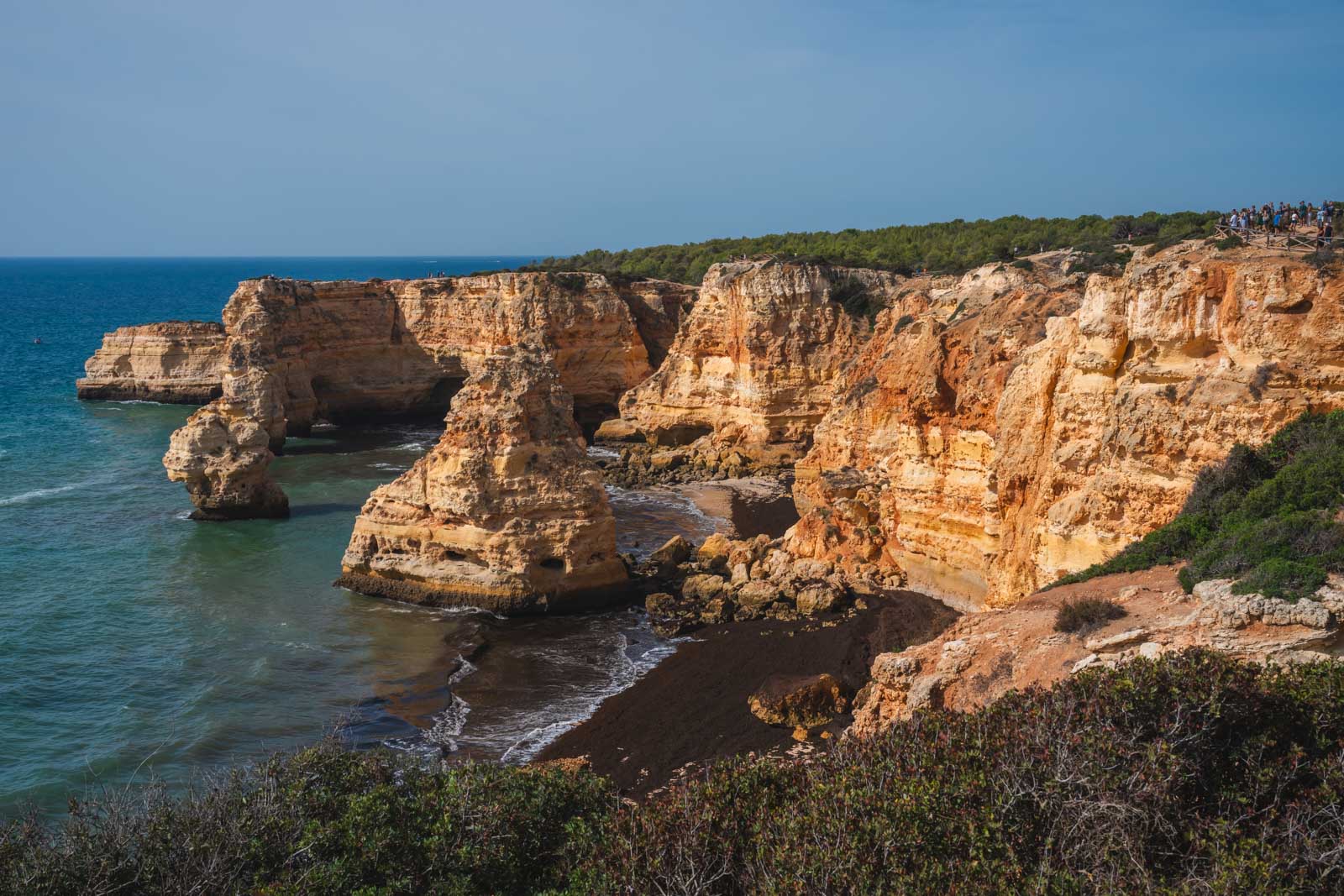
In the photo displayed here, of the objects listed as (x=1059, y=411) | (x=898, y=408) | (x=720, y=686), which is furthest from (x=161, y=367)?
(x=1059, y=411)

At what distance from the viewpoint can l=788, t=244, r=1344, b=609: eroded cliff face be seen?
15.9m

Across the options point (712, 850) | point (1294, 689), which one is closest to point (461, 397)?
point (712, 850)

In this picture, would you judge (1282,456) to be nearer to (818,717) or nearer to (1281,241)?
(1281,241)

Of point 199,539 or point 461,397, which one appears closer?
point 461,397

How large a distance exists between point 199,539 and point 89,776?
16.5 m

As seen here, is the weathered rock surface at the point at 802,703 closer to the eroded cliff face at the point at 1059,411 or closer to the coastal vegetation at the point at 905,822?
the eroded cliff face at the point at 1059,411

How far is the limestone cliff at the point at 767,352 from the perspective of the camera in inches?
1662

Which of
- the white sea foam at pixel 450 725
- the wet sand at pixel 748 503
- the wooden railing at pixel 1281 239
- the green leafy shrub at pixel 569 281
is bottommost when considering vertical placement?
the white sea foam at pixel 450 725

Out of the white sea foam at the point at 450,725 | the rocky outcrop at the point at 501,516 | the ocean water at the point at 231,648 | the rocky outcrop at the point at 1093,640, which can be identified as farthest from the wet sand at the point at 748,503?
the rocky outcrop at the point at 1093,640

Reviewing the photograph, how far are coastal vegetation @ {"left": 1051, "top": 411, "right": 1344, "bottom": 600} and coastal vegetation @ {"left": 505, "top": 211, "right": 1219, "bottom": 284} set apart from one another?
983 cm

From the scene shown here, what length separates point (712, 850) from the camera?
966 centimetres

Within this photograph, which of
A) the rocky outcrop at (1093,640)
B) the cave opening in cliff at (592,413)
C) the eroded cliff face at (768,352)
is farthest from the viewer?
the cave opening in cliff at (592,413)

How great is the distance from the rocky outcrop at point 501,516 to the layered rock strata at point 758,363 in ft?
50.9

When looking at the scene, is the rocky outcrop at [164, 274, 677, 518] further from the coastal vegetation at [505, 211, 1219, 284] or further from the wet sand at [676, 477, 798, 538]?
the wet sand at [676, 477, 798, 538]
